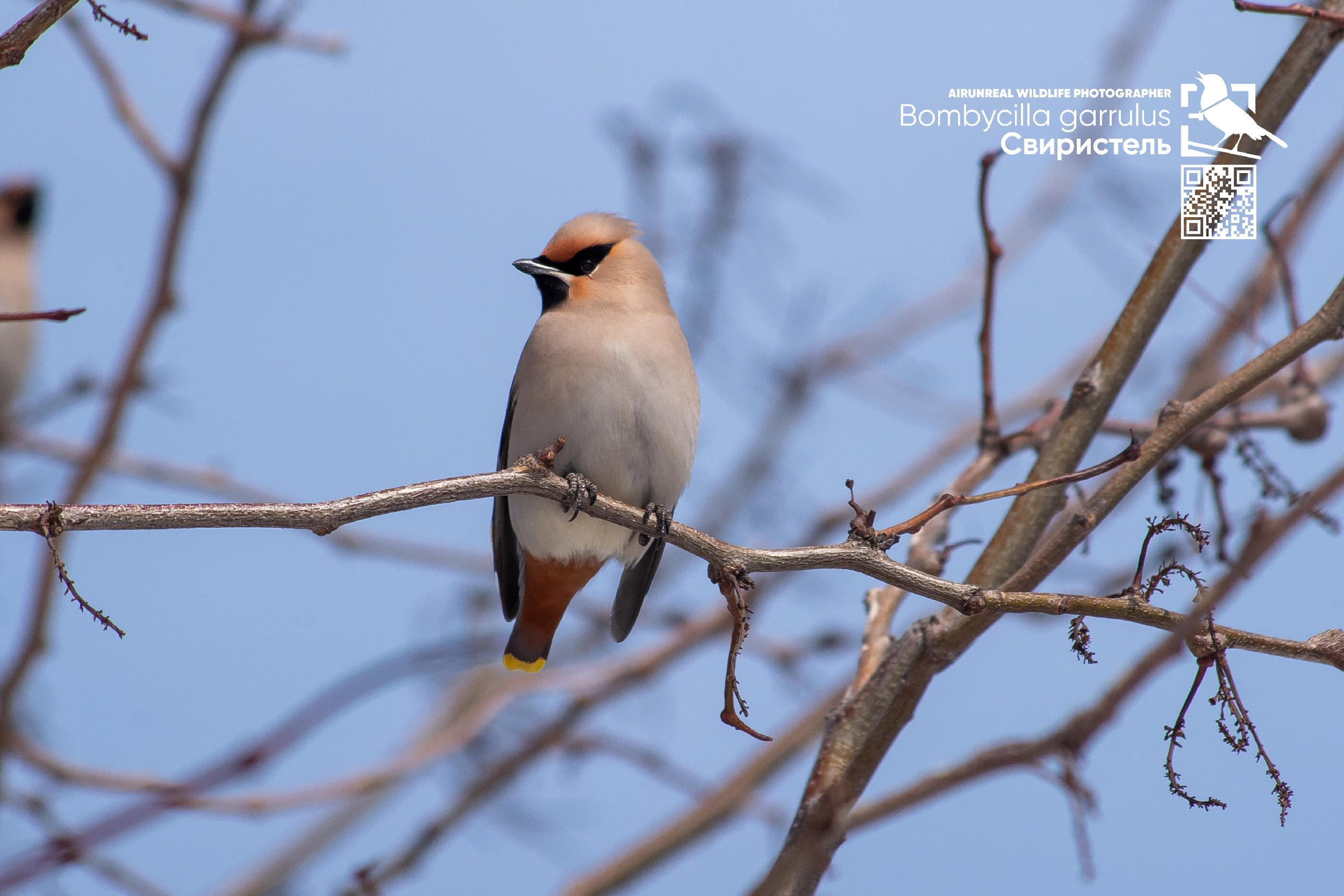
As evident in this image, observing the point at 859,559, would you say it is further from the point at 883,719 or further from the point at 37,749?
the point at 37,749

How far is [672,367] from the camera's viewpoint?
3.76m

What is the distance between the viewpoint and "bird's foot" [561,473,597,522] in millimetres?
2787

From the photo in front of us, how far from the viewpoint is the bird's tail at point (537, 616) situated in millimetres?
3934

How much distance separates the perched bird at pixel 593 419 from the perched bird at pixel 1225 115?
5.09 ft

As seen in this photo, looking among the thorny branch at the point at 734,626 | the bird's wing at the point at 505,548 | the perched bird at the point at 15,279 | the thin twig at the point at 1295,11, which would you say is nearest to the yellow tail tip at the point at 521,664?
the bird's wing at the point at 505,548

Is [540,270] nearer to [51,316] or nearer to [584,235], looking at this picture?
[584,235]

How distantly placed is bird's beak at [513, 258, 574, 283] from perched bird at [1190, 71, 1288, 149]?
6.09 ft

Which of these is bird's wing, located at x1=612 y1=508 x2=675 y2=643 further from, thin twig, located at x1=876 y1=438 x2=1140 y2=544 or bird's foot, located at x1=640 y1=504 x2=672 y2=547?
thin twig, located at x1=876 y1=438 x2=1140 y2=544

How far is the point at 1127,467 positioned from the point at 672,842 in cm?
224

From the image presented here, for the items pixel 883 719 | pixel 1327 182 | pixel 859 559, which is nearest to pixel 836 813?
pixel 859 559

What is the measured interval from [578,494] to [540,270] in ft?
4.33

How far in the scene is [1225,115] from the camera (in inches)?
124

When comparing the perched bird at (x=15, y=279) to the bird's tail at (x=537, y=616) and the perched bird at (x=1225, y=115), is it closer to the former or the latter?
the bird's tail at (x=537, y=616)

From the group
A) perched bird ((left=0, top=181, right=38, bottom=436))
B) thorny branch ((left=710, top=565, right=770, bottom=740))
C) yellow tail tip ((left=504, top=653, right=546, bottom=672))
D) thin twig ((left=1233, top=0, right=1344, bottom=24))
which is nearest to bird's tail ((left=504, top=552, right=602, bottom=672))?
yellow tail tip ((left=504, top=653, right=546, bottom=672))
